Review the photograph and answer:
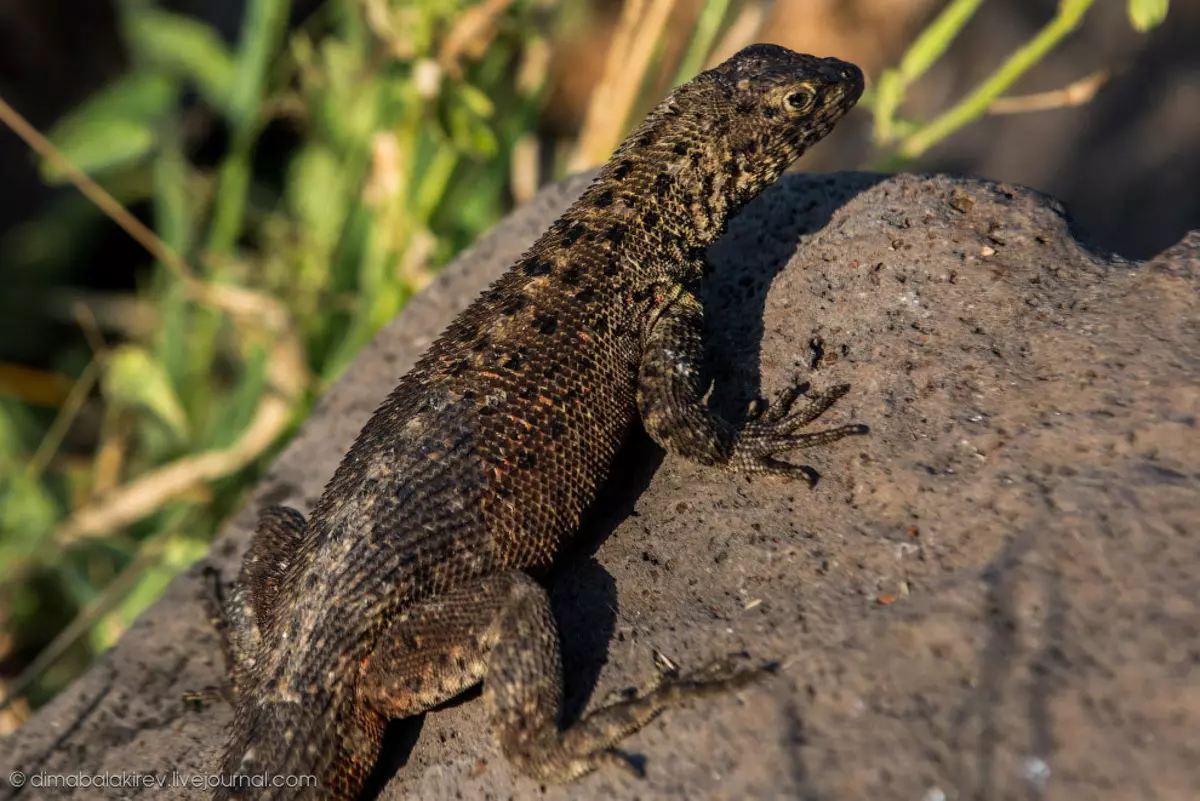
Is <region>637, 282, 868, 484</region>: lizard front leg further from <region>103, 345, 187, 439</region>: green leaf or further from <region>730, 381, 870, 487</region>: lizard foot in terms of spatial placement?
<region>103, 345, 187, 439</region>: green leaf

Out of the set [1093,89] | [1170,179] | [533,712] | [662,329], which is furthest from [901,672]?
[1170,179]

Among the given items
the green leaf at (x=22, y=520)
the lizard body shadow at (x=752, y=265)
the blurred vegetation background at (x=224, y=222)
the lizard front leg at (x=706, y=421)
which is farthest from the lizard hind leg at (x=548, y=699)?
the green leaf at (x=22, y=520)

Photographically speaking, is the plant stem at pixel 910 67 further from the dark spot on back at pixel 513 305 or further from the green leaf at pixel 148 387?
the green leaf at pixel 148 387

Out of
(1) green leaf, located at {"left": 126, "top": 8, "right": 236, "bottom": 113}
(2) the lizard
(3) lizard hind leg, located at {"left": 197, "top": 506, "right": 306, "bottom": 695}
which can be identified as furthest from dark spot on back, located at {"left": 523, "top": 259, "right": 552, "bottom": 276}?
(1) green leaf, located at {"left": 126, "top": 8, "right": 236, "bottom": 113}

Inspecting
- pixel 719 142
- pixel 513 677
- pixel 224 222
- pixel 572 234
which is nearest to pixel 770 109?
pixel 719 142

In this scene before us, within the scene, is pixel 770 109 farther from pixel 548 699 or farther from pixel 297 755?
pixel 297 755

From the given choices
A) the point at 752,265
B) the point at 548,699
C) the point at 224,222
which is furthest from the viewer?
the point at 224,222
